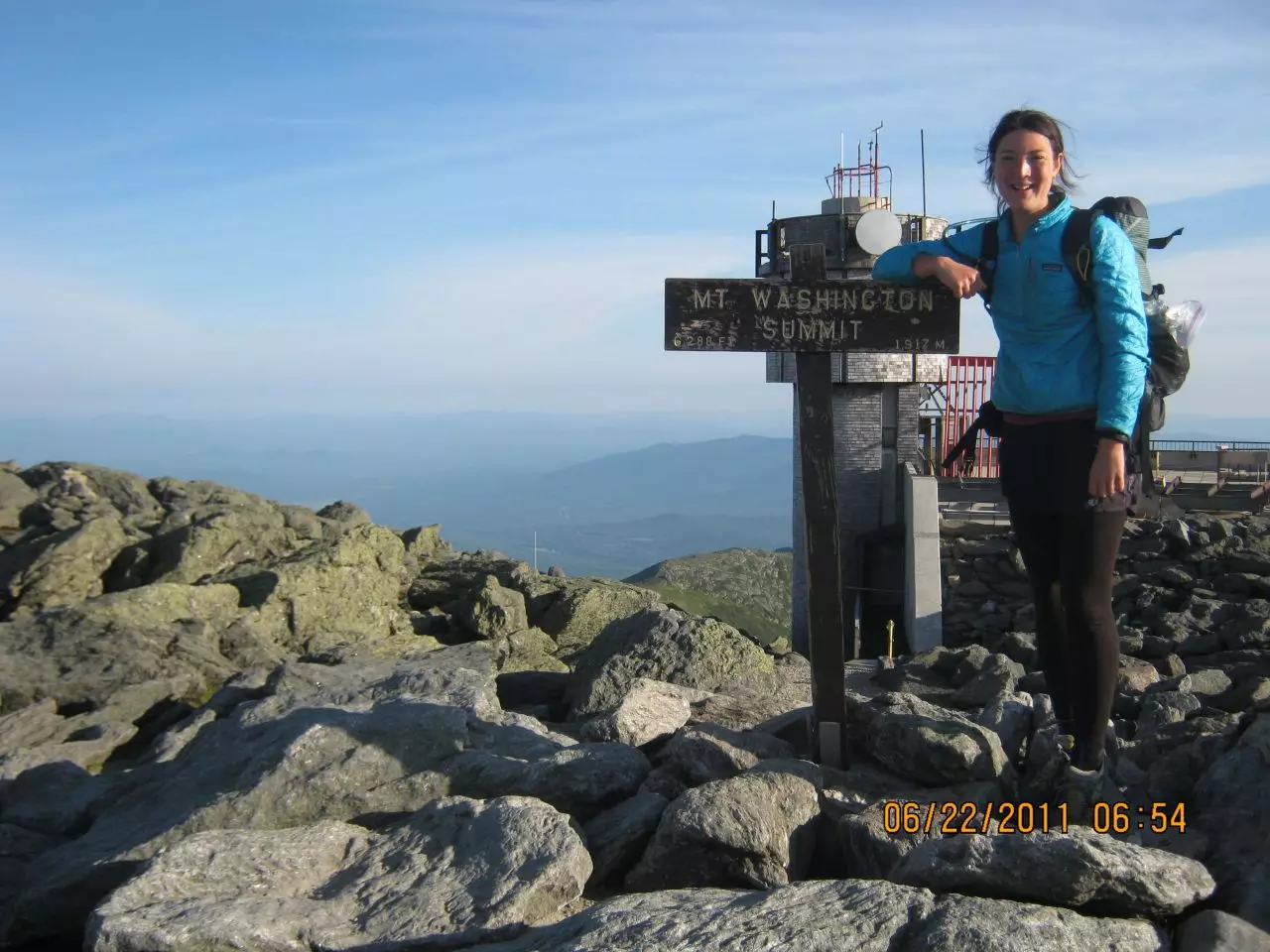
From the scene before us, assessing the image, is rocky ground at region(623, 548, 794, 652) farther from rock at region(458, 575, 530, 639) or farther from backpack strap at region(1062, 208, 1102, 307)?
backpack strap at region(1062, 208, 1102, 307)

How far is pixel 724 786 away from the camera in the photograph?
4.75m

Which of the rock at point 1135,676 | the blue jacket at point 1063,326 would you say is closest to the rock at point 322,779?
the blue jacket at point 1063,326

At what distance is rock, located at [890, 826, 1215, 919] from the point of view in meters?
3.70

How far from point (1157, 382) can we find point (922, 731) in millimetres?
1902

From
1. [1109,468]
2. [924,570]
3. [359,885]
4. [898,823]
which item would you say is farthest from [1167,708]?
[924,570]

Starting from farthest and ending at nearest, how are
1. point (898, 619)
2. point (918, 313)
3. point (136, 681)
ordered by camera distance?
point (898, 619) → point (136, 681) → point (918, 313)

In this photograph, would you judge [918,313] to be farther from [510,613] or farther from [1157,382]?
[510,613]

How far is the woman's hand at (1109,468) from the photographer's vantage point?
4414mm

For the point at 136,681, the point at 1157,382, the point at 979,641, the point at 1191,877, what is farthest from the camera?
the point at 979,641

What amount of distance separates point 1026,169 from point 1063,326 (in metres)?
0.68

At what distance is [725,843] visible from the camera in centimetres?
451

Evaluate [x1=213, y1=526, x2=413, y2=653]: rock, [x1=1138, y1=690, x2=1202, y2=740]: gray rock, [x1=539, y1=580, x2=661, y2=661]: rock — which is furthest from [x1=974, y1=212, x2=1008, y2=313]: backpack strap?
[x1=213, y1=526, x2=413, y2=653]: rock

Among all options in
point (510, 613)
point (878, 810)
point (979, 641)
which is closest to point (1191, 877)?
point (878, 810)

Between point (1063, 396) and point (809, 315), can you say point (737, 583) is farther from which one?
point (1063, 396)
